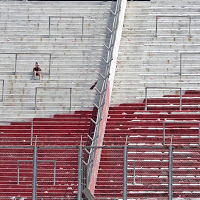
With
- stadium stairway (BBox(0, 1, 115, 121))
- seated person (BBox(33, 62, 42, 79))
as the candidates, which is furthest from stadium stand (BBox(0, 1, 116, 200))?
seated person (BBox(33, 62, 42, 79))

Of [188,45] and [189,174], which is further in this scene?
[188,45]

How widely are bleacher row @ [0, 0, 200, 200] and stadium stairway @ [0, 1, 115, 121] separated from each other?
0.13 ft

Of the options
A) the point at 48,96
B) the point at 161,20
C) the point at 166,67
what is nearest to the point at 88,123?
the point at 48,96

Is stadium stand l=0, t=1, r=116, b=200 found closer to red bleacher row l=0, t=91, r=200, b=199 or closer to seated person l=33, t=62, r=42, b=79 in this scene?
red bleacher row l=0, t=91, r=200, b=199

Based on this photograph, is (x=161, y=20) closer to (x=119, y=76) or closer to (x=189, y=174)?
(x=119, y=76)

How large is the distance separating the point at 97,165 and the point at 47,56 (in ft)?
26.9

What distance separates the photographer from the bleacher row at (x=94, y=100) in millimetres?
25750

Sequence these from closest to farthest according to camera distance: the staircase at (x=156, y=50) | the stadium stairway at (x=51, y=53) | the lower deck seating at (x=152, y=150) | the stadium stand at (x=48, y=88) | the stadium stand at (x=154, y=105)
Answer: the lower deck seating at (x=152, y=150), the stadium stand at (x=154, y=105), the stadium stand at (x=48, y=88), the stadium stairway at (x=51, y=53), the staircase at (x=156, y=50)

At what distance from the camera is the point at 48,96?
107 feet

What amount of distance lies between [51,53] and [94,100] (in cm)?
409

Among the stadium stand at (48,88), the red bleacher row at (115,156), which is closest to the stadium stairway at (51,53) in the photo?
the stadium stand at (48,88)

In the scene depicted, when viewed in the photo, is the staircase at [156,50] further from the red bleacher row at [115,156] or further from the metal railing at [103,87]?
the red bleacher row at [115,156]

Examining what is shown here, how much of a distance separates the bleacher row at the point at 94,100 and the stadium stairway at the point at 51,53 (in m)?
0.04

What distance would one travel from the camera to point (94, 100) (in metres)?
31.8
